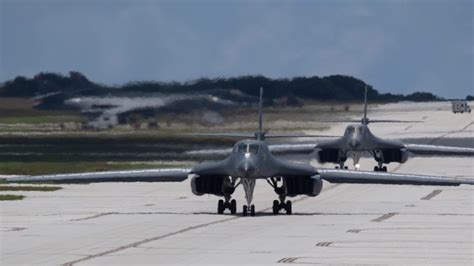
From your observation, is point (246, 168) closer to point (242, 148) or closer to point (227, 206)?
point (242, 148)

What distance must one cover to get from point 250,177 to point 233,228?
3.53m

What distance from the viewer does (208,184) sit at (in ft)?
124

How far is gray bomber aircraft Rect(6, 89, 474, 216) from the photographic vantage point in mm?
36406

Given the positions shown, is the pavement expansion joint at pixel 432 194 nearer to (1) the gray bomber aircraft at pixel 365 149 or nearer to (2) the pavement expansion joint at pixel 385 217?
(2) the pavement expansion joint at pixel 385 217

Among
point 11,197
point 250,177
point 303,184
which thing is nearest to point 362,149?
point 11,197

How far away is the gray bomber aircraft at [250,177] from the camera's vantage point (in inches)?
1433

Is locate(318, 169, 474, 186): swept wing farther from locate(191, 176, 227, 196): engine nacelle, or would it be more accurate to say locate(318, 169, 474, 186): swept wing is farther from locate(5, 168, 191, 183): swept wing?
locate(5, 168, 191, 183): swept wing

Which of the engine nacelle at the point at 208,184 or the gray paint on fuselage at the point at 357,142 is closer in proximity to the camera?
the engine nacelle at the point at 208,184

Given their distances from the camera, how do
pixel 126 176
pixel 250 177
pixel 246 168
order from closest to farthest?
pixel 246 168
pixel 250 177
pixel 126 176

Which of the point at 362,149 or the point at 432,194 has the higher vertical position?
the point at 362,149

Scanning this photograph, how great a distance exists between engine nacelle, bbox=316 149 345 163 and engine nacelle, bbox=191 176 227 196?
89.2 ft

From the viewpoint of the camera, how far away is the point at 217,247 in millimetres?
27891

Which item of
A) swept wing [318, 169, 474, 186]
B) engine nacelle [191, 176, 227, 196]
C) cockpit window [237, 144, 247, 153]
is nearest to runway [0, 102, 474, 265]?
engine nacelle [191, 176, 227, 196]

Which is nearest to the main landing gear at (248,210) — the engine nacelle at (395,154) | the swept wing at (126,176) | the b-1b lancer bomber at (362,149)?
the swept wing at (126,176)
